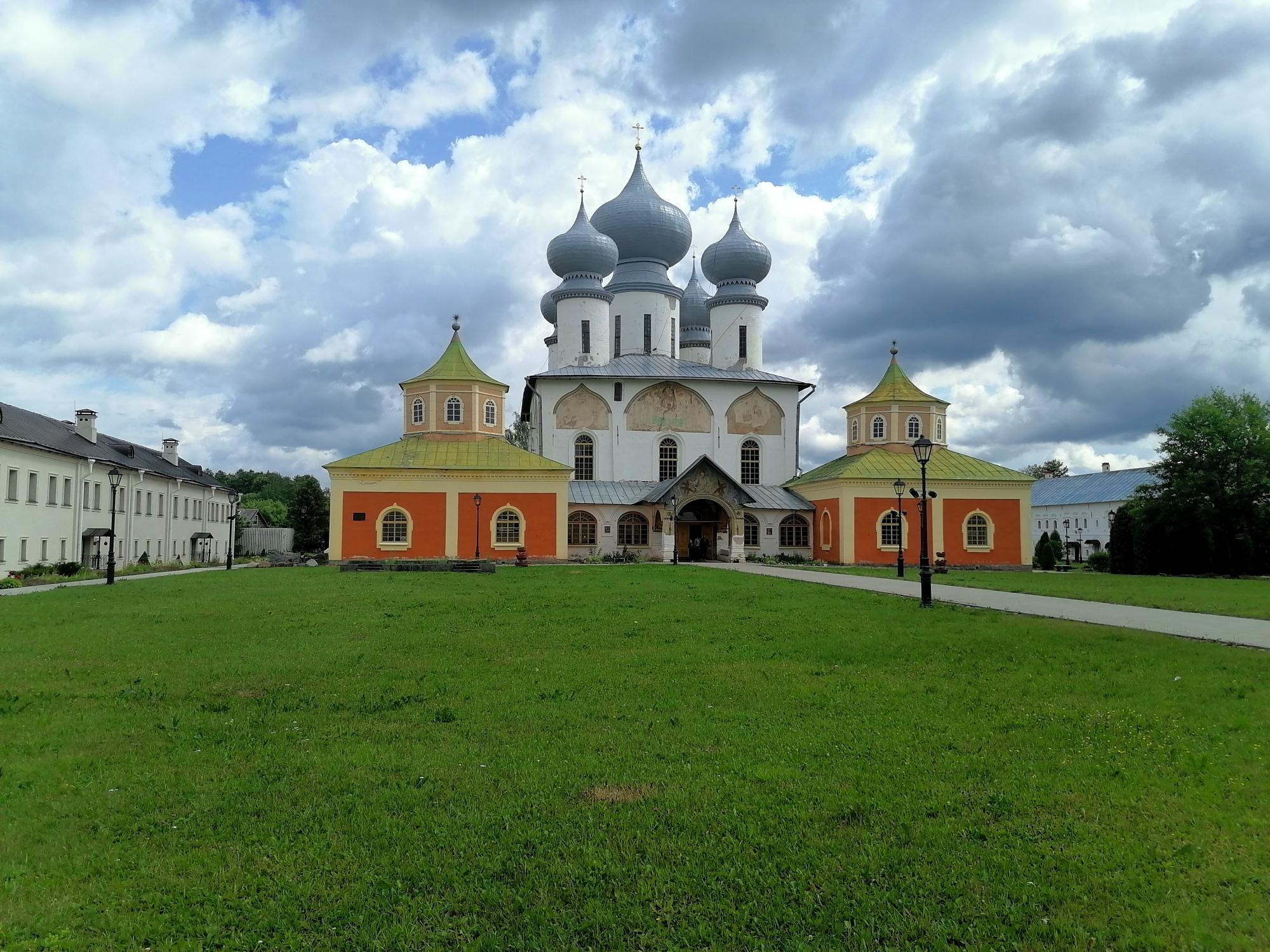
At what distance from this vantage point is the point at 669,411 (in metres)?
44.2

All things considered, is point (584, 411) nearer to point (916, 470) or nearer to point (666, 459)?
point (666, 459)

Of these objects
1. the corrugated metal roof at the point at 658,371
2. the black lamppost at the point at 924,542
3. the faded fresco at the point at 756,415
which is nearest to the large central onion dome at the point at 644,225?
the corrugated metal roof at the point at 658,371

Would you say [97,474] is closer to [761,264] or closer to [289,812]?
[761,264]

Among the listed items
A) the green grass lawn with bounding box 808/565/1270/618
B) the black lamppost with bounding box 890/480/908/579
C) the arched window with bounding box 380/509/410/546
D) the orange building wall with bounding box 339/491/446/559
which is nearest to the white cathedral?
the orange building wall with bounding box 339/491/446/559

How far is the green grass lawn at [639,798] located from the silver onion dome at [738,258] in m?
39.2

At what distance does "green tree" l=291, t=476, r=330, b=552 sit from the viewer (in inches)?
2436

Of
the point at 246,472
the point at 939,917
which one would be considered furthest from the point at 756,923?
the point at 246,472

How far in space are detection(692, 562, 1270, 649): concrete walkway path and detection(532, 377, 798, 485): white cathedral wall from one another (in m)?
20.5

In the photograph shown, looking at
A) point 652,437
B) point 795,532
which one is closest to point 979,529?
point 795,532

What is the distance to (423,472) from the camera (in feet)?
122

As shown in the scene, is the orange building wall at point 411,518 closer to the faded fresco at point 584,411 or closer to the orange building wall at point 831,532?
the faded fresco at point 584,411

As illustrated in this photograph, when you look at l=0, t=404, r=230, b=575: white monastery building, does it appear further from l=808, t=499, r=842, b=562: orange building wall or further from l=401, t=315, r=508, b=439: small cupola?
l=808, t=499, r=842, b=562: orange building wall

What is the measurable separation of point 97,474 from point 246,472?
83.4 metres

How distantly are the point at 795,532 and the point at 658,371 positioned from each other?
10.0 metres
